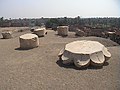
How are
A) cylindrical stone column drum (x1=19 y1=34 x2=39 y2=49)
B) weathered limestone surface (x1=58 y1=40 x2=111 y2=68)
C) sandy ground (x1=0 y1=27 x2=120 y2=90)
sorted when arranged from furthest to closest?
cylindrical stone column drum (x1=19 y1=34 x2=39 y2=49)
weathered limestone surface (x1=58 y1=40 x2=111 y2=68)
sandy ground (x1=0 y1=27 x2=120 y2=90)

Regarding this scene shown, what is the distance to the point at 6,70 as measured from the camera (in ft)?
26.0

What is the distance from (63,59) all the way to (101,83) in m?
2.54

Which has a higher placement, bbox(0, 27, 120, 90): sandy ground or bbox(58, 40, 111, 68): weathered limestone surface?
bbox(58, 40, 111, 68): weathered limestone surface

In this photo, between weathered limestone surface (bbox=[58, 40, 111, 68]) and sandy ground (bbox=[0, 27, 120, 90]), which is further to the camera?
weathered limestone surface (bbox=[58, 40, 111, 68])

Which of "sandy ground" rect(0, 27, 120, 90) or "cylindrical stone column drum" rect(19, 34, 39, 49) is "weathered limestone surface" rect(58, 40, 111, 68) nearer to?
"sandy ground" rect(0, 27, 120, 90)

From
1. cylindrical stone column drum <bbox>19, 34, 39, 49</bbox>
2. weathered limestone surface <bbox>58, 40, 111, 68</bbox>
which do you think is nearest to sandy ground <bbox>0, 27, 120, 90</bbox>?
weathered limestone surface <bbox>58, 40, 111, 68</bbox>

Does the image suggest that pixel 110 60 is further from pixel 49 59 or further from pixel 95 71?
pixel 49 59

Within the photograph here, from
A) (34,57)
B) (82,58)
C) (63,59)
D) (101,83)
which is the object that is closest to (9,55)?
(34,57)

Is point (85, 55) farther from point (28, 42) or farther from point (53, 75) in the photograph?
point (28, 42)

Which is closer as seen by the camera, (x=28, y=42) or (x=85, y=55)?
(x=85, y=55)

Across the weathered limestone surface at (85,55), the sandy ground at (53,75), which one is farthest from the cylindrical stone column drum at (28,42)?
the weathered limestone surface at (85,55)

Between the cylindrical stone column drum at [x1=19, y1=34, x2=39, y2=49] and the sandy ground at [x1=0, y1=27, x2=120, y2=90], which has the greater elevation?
the cylindrical stone column drum at [x1=19, y1=34, x2=39, y2=49]

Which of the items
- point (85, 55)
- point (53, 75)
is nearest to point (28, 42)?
point (85, 55)

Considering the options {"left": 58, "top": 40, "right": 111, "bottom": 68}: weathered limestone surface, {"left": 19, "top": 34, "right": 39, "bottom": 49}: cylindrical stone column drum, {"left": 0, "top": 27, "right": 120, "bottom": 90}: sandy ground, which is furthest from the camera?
{"left": 19, "top": 34, "right": 39, "bottom": 49}: cylindrical stone column drum
